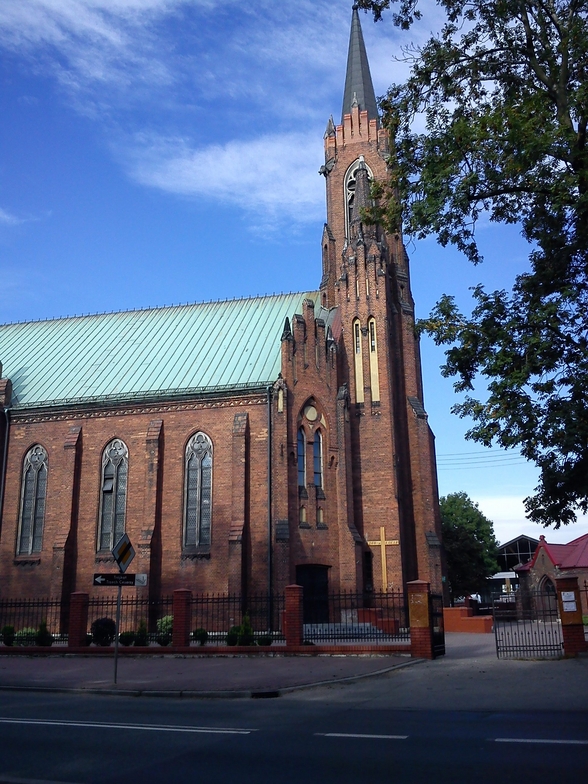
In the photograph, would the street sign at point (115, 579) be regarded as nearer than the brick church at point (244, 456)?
Yes

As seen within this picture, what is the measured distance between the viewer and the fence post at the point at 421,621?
62.9 ft

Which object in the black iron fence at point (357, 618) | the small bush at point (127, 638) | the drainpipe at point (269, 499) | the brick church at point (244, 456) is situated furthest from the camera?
the brick church at point (244, 456)

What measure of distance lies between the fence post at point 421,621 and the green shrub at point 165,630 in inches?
329

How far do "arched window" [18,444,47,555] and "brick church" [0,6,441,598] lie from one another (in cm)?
6

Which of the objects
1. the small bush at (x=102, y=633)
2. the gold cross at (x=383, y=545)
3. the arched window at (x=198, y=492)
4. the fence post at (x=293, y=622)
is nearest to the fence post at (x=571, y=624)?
the fence post at (x=293, y=622)

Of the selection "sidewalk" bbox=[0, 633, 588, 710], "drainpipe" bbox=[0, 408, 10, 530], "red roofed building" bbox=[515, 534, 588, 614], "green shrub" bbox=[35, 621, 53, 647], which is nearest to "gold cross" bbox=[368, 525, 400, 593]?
"sidewalk" bbox=[0, 633, 588, 710]

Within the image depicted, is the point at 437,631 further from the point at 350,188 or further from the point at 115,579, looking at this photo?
the point at 350,188

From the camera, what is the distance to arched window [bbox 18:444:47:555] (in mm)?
33156

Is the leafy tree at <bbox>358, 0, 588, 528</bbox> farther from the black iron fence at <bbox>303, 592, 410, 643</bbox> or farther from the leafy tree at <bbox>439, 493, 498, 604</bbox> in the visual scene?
the leafy tree at <bbox>439, 493, 498, 604</bbox>

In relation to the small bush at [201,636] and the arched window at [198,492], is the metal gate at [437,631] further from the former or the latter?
the arched window at [198,492]

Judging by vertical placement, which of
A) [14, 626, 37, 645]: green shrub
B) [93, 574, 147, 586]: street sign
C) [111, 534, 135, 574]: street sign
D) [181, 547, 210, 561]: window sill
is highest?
[181, 547, 210, 561]: window sill

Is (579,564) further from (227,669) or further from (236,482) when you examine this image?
(227,669)

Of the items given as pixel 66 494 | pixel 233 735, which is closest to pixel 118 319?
pixel 66 494

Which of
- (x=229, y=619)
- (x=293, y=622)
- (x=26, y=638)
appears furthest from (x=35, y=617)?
(x=293, y=622)
